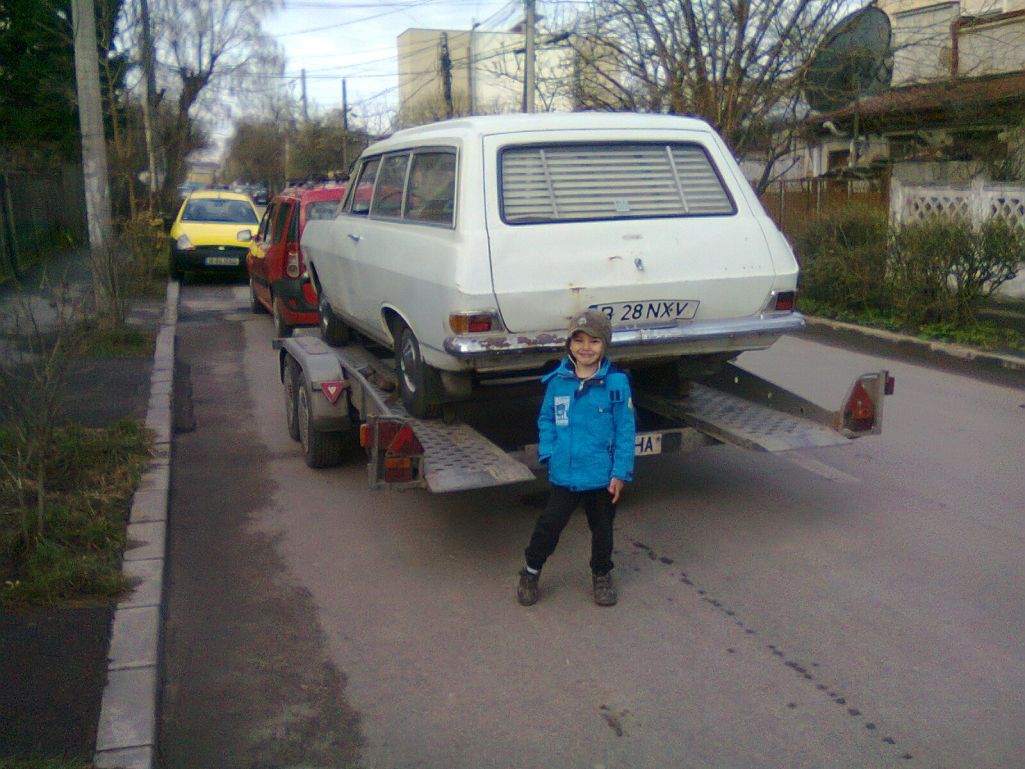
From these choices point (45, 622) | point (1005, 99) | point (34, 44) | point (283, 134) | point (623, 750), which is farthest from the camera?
point (283, 134)

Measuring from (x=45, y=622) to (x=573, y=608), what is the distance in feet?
7.43

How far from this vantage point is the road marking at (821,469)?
6.75m

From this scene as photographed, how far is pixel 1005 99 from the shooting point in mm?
16391

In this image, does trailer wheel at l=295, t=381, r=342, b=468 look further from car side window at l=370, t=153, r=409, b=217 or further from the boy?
the boy

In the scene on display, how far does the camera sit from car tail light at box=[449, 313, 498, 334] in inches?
207

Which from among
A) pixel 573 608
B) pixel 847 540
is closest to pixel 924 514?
pixel 847 540

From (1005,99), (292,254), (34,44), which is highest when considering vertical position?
(34,44)

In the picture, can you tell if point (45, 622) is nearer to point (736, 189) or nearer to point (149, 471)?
point (149, 471)

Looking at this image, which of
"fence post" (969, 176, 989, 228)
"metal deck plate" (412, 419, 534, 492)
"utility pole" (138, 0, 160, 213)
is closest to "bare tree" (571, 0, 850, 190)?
"fence post" (969, 176, 989, 228)

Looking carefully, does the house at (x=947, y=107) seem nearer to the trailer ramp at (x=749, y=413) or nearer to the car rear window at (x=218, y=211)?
the trailer ramp at (x=749, y=413)

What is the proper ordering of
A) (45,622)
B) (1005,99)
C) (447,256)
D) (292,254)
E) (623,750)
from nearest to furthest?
1. (623,750)
2. (45,622)
3. (447,256)
4. (292,254)
5. (1005,99)

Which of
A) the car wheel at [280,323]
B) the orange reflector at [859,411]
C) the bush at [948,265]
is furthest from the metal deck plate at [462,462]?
the bush at [948,265]

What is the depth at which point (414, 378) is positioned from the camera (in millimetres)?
6023

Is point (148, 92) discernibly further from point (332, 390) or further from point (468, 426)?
point (468, 426)
